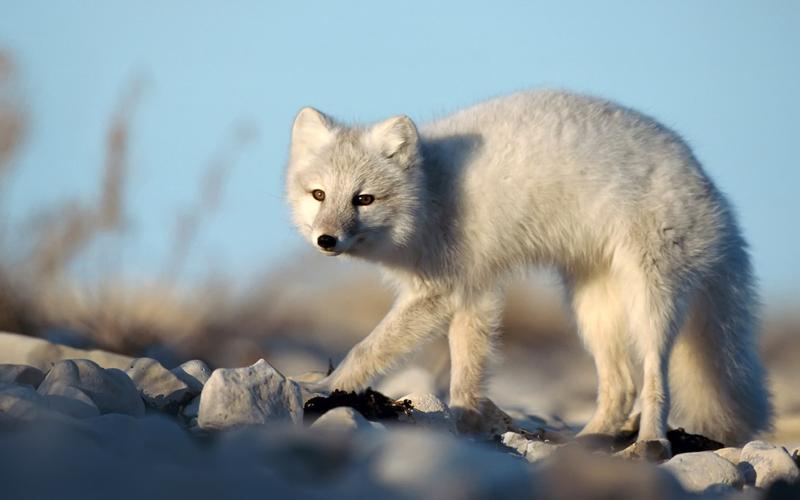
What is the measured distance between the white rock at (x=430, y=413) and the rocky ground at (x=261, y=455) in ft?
0.06

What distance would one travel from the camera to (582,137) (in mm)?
5148

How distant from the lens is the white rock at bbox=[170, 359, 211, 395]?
4586mm

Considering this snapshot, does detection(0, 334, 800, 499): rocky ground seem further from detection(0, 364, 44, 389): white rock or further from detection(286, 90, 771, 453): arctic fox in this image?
detection(286, 90, 771, 453): arctic fox

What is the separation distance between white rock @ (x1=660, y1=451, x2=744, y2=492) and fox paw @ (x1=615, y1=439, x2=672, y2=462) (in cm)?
82

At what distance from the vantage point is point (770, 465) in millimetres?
4031

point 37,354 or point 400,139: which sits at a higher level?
point 400,139

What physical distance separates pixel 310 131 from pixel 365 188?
1.87 ft

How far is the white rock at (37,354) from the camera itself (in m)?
5.42

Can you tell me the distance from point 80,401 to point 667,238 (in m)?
2.76

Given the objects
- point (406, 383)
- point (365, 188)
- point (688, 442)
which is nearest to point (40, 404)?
point (365, 188)

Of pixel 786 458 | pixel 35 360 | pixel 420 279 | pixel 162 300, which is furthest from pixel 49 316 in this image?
pixel 786 458

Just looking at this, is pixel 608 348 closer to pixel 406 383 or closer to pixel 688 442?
pixel 688 442

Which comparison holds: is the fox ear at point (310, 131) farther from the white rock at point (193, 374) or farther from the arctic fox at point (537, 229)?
the white rock at point (193, 374)

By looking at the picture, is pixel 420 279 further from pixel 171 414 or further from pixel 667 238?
pixel 171 414
